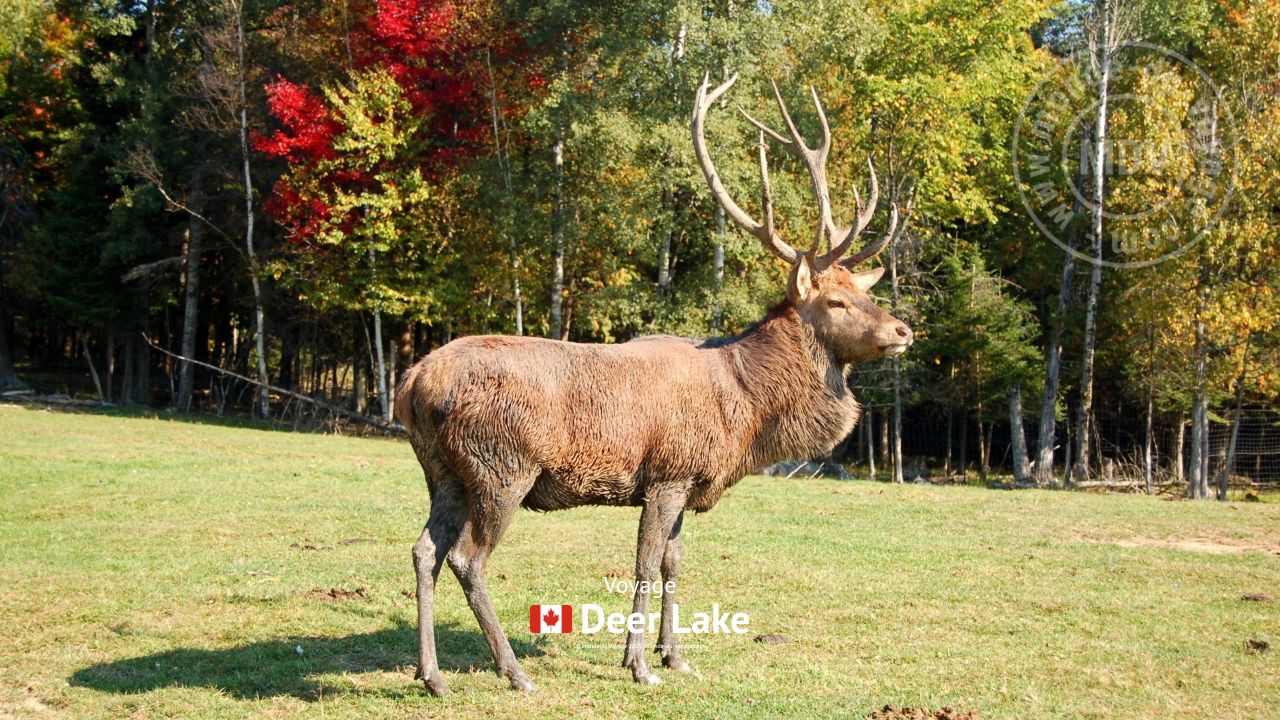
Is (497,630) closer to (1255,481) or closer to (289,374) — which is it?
(1255,481)

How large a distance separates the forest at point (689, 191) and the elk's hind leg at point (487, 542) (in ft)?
55.2

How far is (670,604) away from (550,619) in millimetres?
1537

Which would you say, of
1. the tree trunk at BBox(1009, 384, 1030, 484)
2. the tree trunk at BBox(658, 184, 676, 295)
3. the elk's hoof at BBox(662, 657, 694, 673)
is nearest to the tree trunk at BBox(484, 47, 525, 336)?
the tree trunk at BBox(658, 184, 676, 295)

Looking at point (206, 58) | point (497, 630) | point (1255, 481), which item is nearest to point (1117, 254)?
point (1255, 481)

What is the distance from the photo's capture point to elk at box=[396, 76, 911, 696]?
7.54 meters

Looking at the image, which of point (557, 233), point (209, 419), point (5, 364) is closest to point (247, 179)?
point (209, 419)

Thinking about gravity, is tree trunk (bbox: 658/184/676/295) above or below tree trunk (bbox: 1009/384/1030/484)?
above

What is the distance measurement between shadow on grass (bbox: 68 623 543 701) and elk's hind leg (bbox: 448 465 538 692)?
57cm

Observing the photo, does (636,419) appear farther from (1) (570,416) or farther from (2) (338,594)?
(2) (338,594)

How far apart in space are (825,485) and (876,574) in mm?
9642

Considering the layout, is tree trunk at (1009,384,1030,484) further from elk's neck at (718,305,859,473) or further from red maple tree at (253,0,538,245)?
elk's neck at (718,305,859,473)

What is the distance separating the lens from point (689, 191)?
28078 millimetres

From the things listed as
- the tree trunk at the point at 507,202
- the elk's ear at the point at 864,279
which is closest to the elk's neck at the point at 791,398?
the elk's ear at the point at 864,279

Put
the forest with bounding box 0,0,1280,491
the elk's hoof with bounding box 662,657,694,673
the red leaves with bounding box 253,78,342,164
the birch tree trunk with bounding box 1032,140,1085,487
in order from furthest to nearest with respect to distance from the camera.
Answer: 1. the red leaves with bounding box 253,78,342,164
2. the birch tree trunk with bounding box 1032,140,1085,487
3. the forest with bounding box 0,0,1280,491
4. the elk's hoof with bounding box 662,657,694,673
